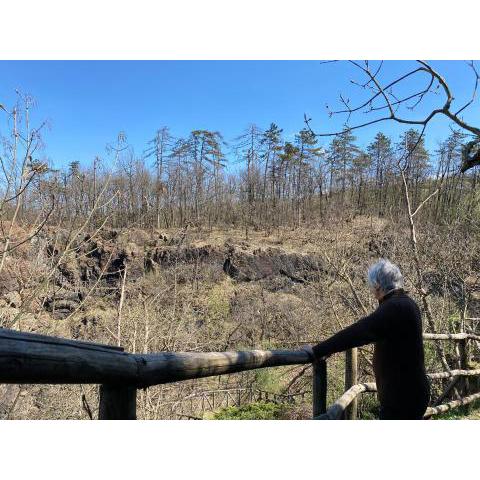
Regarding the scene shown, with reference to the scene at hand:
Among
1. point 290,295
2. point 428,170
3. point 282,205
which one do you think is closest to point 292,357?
point 290,295

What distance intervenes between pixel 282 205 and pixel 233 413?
28.9 m

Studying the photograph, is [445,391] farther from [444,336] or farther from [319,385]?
[319,385]

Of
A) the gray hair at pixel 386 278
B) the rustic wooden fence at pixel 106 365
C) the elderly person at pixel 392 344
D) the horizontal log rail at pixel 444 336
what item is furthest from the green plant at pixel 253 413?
the rustic wooden fence at pixel 106 365

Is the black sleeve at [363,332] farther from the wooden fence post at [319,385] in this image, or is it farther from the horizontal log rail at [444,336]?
the horizontal log rail at [444,336]

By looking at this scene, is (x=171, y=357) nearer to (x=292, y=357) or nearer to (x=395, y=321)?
(x=292, y=357)

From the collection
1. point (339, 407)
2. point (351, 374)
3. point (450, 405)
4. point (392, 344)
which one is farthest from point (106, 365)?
point (450, 405)

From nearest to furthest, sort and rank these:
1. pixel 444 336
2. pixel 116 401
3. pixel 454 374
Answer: pixel 116 401, pixel 444 336, pixel 454 374

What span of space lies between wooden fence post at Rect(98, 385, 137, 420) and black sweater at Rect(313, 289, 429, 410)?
1.03 m

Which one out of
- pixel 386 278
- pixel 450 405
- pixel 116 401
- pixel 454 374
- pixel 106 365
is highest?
pixel 386 278

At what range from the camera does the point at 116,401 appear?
128 centimetres

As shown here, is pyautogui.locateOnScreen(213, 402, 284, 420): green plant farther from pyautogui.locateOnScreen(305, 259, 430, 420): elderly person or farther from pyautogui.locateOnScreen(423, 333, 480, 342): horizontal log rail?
pyautogui.locateOnScreen(305, 259, 430, 420): elderly person

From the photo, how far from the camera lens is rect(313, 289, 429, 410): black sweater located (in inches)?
79.6

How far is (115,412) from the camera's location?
1.29m
